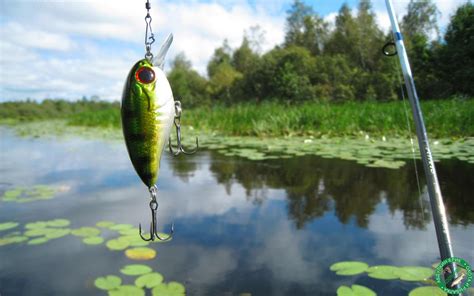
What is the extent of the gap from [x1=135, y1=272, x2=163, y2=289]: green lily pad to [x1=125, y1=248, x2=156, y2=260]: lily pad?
0.23 meters

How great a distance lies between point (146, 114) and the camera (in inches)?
31.6

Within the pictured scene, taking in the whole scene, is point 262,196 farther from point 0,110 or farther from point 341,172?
point 0,110

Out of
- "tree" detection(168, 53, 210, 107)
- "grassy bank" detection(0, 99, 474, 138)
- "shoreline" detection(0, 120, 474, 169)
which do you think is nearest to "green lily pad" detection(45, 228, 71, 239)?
"shoreline" detection(0, 120, 474, 169)

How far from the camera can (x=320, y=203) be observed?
10.1 ft

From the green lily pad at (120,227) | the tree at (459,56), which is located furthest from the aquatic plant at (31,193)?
the tree at (459,56)

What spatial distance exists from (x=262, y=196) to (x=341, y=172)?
1.34 metres

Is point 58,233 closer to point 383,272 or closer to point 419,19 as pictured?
→ point 383,272

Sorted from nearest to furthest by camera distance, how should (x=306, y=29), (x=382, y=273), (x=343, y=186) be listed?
(x=382, y=273)
(x=343, y=186)
(x=306, y=29)

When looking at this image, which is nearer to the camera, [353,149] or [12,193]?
[12,193]

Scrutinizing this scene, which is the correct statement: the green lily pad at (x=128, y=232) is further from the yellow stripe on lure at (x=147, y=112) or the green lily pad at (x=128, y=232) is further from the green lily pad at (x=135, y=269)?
the yellow stripe on lure at (x=147, y=112)

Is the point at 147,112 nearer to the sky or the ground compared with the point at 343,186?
nearer to the sky

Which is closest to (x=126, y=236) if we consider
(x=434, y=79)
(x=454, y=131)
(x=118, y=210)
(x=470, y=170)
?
(x=118, y=210)

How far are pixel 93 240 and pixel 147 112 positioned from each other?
1.84m

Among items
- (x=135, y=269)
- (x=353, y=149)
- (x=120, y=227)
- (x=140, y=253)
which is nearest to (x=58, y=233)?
(x=120, y=227)
